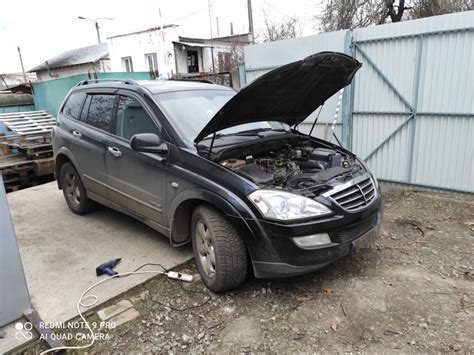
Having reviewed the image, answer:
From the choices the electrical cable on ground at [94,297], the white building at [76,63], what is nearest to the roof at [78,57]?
the white building at [76,63]

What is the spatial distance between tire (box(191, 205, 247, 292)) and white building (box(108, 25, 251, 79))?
20.2m

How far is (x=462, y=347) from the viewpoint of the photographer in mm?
2395

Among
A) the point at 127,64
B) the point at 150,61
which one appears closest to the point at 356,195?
the point at 150,61

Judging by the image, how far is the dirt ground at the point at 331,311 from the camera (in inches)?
99.2

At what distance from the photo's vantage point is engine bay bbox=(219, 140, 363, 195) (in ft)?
9.71

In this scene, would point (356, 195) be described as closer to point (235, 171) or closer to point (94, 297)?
point (235, 171)

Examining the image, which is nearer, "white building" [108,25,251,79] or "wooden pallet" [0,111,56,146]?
"wooden pallet" [0,111,56,146]

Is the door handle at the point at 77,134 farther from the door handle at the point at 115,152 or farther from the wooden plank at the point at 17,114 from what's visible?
the wooden plank at the point at 17,114

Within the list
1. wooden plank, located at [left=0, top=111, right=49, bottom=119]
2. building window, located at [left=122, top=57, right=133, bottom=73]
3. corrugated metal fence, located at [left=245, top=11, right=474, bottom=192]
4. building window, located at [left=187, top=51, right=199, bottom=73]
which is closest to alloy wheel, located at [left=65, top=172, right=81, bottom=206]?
corrugated metal fence, located at [left=245, top=11, right=474, bottom=192]

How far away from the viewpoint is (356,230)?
9.55 feet

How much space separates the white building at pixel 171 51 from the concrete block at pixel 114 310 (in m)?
20.4

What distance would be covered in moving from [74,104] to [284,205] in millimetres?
3667

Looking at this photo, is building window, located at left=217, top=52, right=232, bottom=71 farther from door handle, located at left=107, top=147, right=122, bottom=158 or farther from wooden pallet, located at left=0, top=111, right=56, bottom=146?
door handle, located at left=107, top=147, right=122, bottom=158

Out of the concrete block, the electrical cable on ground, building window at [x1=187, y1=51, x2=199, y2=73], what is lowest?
the concrete block
